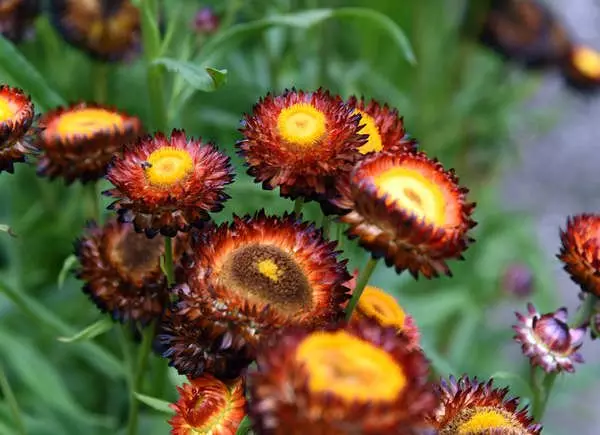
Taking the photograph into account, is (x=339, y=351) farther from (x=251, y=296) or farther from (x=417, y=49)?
(x=417, y=49)

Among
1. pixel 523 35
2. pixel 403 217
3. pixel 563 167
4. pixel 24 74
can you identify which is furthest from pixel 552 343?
pixel 563 167

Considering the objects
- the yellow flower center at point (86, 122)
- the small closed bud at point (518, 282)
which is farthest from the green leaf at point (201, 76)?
the small closed bud at point (518, 282)

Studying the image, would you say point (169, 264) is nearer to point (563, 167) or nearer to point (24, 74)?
point (24, 74)

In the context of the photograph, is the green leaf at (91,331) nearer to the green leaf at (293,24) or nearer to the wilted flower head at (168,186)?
the wilted flower head at (168,186)

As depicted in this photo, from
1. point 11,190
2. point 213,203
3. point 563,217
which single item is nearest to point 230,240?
point 213,203

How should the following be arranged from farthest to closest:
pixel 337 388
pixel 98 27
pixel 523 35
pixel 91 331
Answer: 1. pixel 523 35
2. pixel 98 27
3. pixel 91 331
4. pixel 337 388

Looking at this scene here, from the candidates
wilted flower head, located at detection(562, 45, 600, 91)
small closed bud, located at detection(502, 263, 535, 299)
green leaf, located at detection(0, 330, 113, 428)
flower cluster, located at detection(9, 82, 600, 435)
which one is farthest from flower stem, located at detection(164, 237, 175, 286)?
wilted flower head, located at detection(562, 45, 600, 91)
